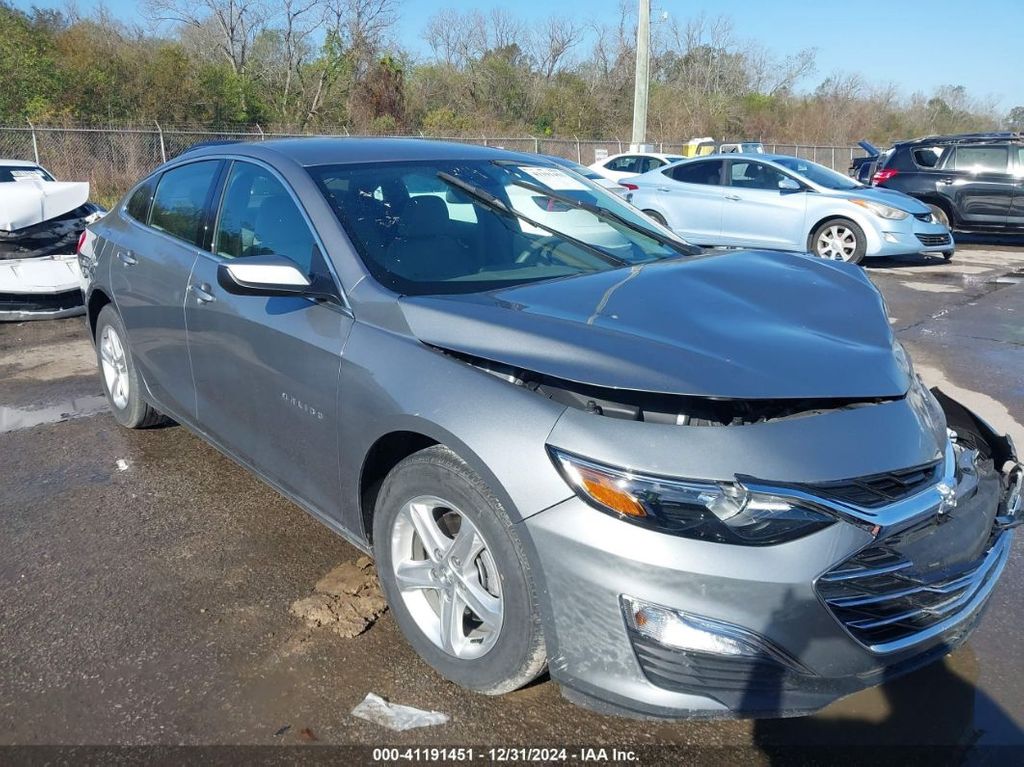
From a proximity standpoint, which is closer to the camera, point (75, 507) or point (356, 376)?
point (356, 376)

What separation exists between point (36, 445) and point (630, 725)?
153 inches

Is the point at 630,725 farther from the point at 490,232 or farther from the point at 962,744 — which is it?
the point at 490,232

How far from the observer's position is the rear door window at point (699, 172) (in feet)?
39.8

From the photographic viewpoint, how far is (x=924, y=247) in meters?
11.3

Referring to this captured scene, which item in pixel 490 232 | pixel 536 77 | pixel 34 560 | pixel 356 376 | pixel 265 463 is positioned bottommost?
pixel 34 560

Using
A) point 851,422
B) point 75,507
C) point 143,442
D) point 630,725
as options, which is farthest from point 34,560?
point 851,422

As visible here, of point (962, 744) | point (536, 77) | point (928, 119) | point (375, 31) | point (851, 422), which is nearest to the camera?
point (851, 422)

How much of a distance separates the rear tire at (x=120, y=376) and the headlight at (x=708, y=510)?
339 centimetres

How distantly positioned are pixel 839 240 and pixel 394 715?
1035 centimetres

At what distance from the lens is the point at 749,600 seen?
6.48ft

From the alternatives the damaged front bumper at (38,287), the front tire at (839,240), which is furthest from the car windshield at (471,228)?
the front tire at (839,240)

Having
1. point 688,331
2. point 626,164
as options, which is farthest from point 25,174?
point 626,164

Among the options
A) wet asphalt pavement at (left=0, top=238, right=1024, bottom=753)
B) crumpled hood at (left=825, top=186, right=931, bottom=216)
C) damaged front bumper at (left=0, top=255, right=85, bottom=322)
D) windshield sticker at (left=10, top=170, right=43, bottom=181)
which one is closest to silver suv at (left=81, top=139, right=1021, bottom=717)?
wet asphalt pavement at (left=0, top=238, right=1024, bottom=753)

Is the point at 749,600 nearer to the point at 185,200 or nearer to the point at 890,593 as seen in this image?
the point at 890,593
